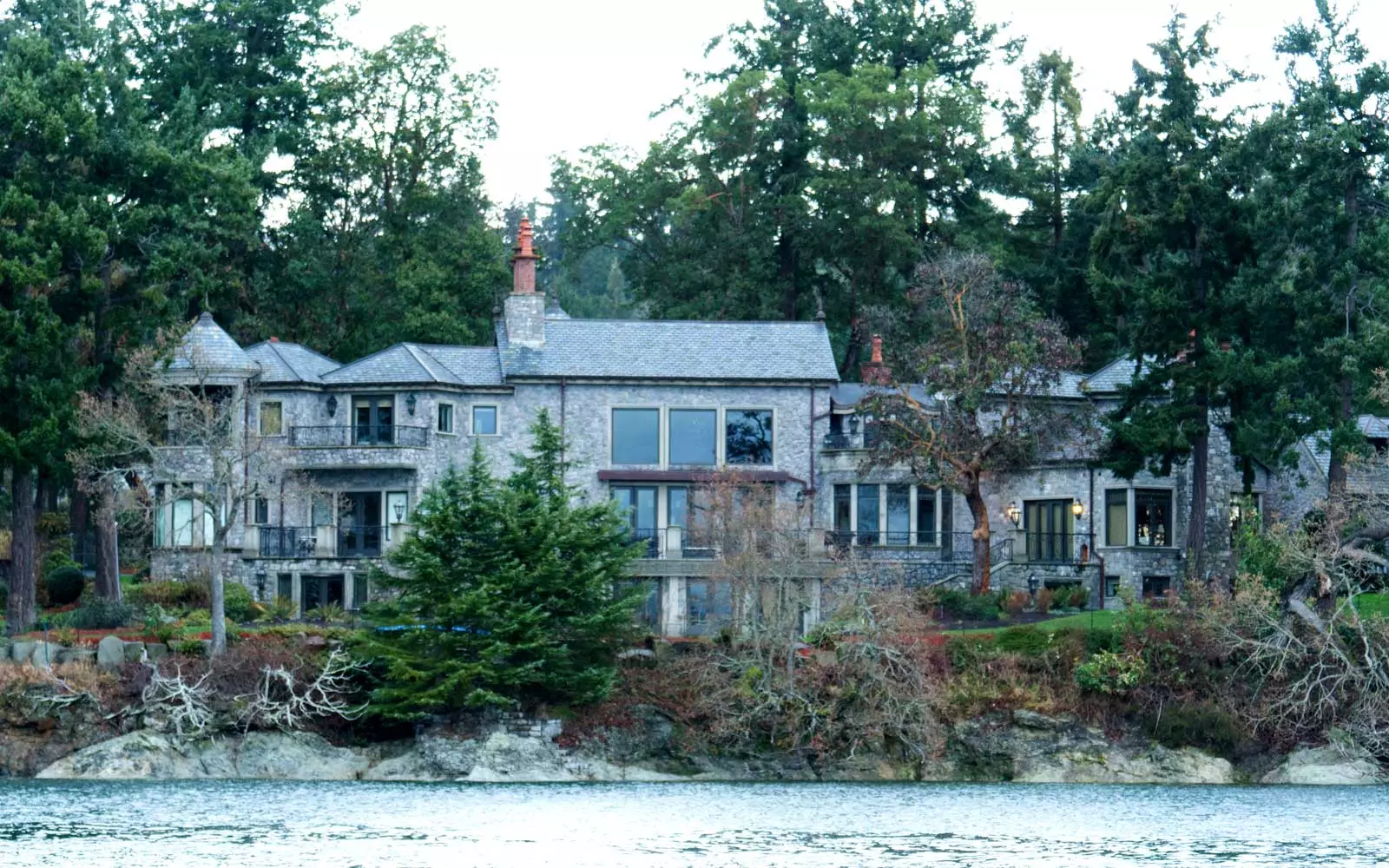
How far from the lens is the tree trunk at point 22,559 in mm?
61750

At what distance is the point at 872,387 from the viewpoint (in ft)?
226

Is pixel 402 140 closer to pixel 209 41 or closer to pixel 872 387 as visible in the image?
pixel 209 41

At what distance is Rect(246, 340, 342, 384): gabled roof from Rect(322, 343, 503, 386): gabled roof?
1.80ft

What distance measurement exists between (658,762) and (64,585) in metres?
20.7

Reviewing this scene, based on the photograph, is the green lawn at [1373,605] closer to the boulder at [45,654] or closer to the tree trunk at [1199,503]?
the tree trunk at [1199,503]

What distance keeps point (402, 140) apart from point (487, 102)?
373cm

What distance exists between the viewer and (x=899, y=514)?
7162 cm

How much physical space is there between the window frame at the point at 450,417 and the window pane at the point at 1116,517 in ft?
65.4

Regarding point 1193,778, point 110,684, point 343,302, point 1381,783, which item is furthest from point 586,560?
point 343,302

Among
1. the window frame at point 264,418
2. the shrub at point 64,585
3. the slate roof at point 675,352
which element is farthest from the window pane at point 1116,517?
the shrub at point 64,585

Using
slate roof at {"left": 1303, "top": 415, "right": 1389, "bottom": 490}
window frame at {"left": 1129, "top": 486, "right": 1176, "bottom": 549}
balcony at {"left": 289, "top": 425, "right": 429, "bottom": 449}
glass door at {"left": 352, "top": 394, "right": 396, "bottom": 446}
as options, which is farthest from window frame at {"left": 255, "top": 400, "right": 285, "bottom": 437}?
slate roof at {"left": 1303, "top": 415, "right": 1389, "bottom": 490}

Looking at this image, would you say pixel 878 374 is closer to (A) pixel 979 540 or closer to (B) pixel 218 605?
(A) pixel 979 540

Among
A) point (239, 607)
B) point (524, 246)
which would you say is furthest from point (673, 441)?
point (239, 607)

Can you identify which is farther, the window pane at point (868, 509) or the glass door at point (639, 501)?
the window pane at point (868, 509)
